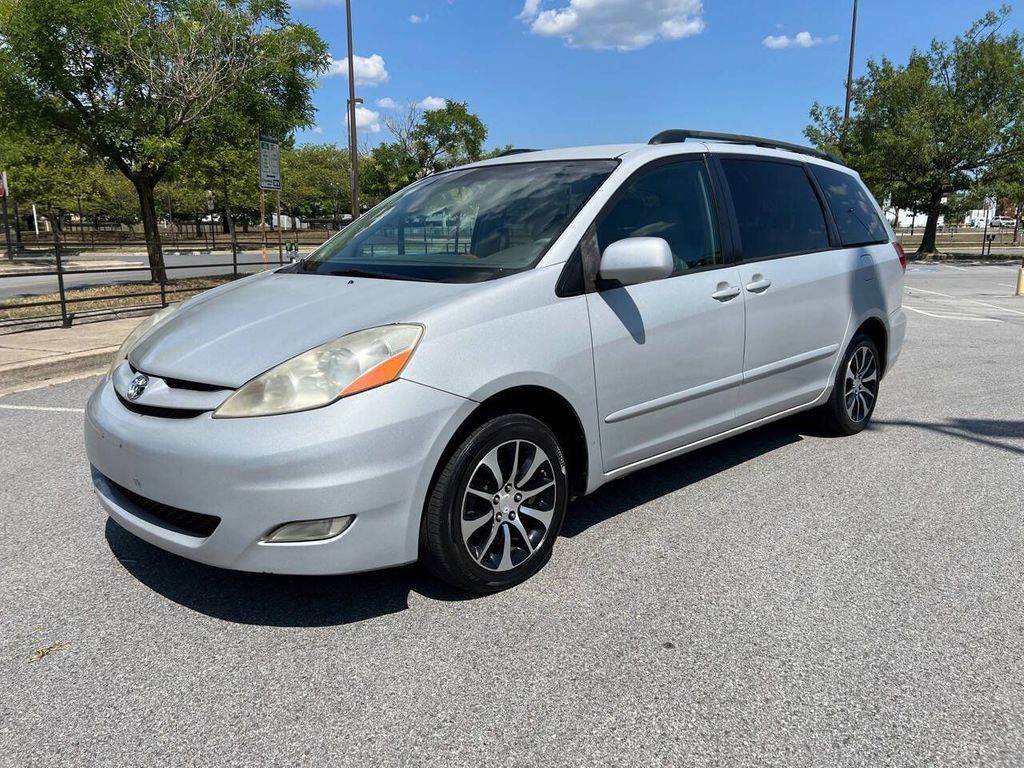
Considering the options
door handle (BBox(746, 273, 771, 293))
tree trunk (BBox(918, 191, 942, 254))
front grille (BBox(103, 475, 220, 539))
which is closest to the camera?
front grille (BBox(103, 475, 220, 539))

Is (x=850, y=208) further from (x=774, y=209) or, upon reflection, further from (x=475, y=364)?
(x=475, y=364)

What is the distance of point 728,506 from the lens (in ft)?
13.1

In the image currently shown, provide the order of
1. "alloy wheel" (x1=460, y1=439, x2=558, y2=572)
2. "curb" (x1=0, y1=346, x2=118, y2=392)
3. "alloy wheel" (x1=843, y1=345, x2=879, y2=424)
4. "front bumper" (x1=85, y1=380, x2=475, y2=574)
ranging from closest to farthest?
"front bumper" (x1=85, y1=380, x2=475, y2=574)
"alloy wheel" (x1=460, y1=439, x2=558, y2=572)
"alloy wheel" (x1=843, y1=345, x2=879, y2=424)
"curb" (x1=0, y1=346, x2=118, y2=392)

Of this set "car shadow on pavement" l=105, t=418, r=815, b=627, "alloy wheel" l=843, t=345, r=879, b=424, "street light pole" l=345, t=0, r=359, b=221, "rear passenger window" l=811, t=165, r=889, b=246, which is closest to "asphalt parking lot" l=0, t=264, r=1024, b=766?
"car shadow on pavement" l=105, t=418, r=815, b=627

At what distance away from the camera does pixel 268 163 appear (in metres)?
12.9

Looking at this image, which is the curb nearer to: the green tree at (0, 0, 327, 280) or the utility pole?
the green tree at (0, 0, 327, 280)

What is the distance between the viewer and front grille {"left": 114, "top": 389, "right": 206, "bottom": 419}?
2.70 m

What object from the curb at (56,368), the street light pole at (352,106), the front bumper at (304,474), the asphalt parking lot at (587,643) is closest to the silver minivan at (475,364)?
the front bumper at (304,474)

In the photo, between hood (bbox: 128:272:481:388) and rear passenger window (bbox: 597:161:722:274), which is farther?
rear passenger window (bbox: 597:161:722:274)

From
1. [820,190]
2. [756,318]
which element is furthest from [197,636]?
[820,190]

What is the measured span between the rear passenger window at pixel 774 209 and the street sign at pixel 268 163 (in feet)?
33.0

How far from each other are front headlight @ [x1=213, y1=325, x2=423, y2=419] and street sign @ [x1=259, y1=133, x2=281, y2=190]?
36.3 ft

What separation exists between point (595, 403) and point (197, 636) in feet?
5.78

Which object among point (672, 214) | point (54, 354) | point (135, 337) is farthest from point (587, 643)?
point (54, 354)
